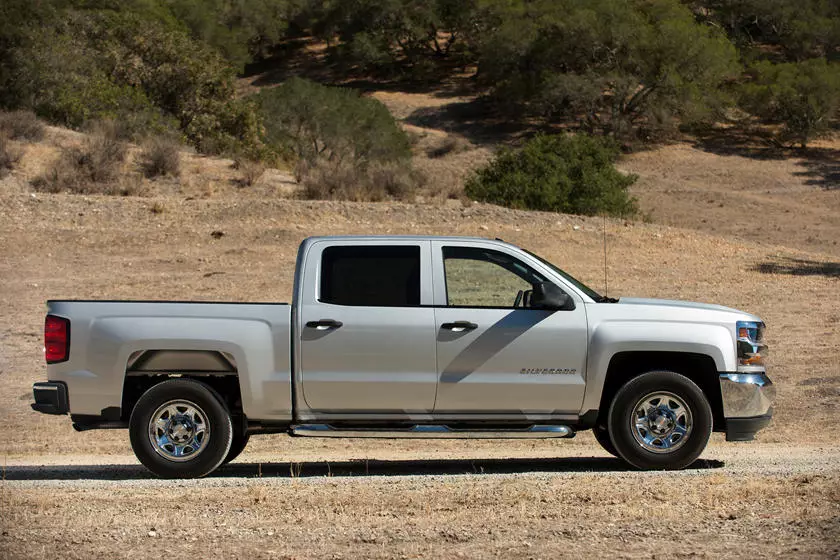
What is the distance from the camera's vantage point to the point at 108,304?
880 centimetres

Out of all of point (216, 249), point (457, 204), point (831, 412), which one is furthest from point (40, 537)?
point (457, 204)

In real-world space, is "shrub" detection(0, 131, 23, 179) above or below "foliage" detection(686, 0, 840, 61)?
below

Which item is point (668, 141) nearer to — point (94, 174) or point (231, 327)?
point (94, 174)

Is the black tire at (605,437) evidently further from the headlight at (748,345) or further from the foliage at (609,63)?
the foliage at (609,63)

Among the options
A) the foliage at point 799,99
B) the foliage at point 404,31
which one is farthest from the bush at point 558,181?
the foliage at point 404,31

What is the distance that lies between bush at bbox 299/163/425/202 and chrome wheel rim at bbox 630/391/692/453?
21376mm

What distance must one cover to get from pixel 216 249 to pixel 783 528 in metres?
19.7

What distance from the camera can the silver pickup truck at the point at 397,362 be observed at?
8.77m

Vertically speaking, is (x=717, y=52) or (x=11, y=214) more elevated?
(x=717, y=52)

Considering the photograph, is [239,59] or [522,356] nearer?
[522,356]

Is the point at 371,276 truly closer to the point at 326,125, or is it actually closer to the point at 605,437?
the point at 605,437

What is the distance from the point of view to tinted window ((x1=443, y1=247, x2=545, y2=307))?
9.08m

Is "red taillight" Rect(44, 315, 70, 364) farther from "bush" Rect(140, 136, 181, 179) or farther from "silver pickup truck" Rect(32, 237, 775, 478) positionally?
"bush" Rect(140, 136, 181, 179)

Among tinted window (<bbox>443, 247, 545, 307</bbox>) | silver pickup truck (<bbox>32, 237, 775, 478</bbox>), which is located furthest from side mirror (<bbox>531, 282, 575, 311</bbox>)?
tinted window (<bbox>443, 247, 545, 307</bbox>)
